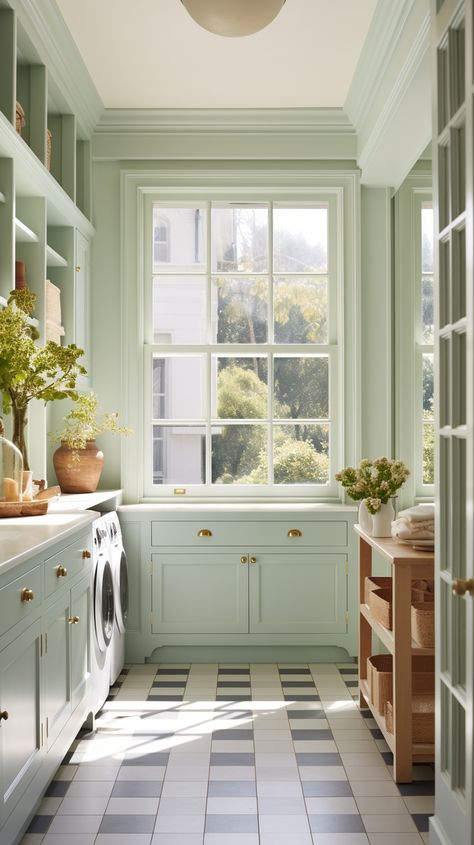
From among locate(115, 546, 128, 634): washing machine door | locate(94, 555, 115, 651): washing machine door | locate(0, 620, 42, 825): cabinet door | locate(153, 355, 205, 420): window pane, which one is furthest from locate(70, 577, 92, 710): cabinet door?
locate(153, 355, 205, 420): window pane

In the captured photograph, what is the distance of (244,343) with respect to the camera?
15.5ft

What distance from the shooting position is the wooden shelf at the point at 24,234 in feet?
11.0

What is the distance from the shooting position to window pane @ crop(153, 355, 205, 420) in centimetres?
472

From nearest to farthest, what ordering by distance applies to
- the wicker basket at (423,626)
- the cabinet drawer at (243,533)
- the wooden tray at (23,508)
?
the wicker basket at (423,626) → the wooden tray at (23,508) → the cabinet drawer at (243,533)

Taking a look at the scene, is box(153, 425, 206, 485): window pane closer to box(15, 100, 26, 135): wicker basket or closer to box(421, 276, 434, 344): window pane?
box(421, 276, 434, 344): window pane

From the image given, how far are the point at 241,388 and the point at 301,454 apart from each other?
1.75 ft

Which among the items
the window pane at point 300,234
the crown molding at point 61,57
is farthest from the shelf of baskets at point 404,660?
the crown molding at point 61,57

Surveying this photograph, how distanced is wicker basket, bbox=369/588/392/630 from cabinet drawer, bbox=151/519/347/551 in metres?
0.98

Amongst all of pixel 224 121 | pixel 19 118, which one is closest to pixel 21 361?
pixel 19 118

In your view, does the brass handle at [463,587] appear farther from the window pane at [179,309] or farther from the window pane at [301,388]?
the window pane at [179,309]

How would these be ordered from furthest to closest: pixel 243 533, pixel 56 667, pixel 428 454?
pixel 428 454
pixel 243 533
pixel 56 667

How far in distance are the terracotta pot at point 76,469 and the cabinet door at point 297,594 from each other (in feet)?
3.32

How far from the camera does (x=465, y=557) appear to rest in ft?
7.07

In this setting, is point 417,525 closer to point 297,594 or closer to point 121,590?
point 297,594
